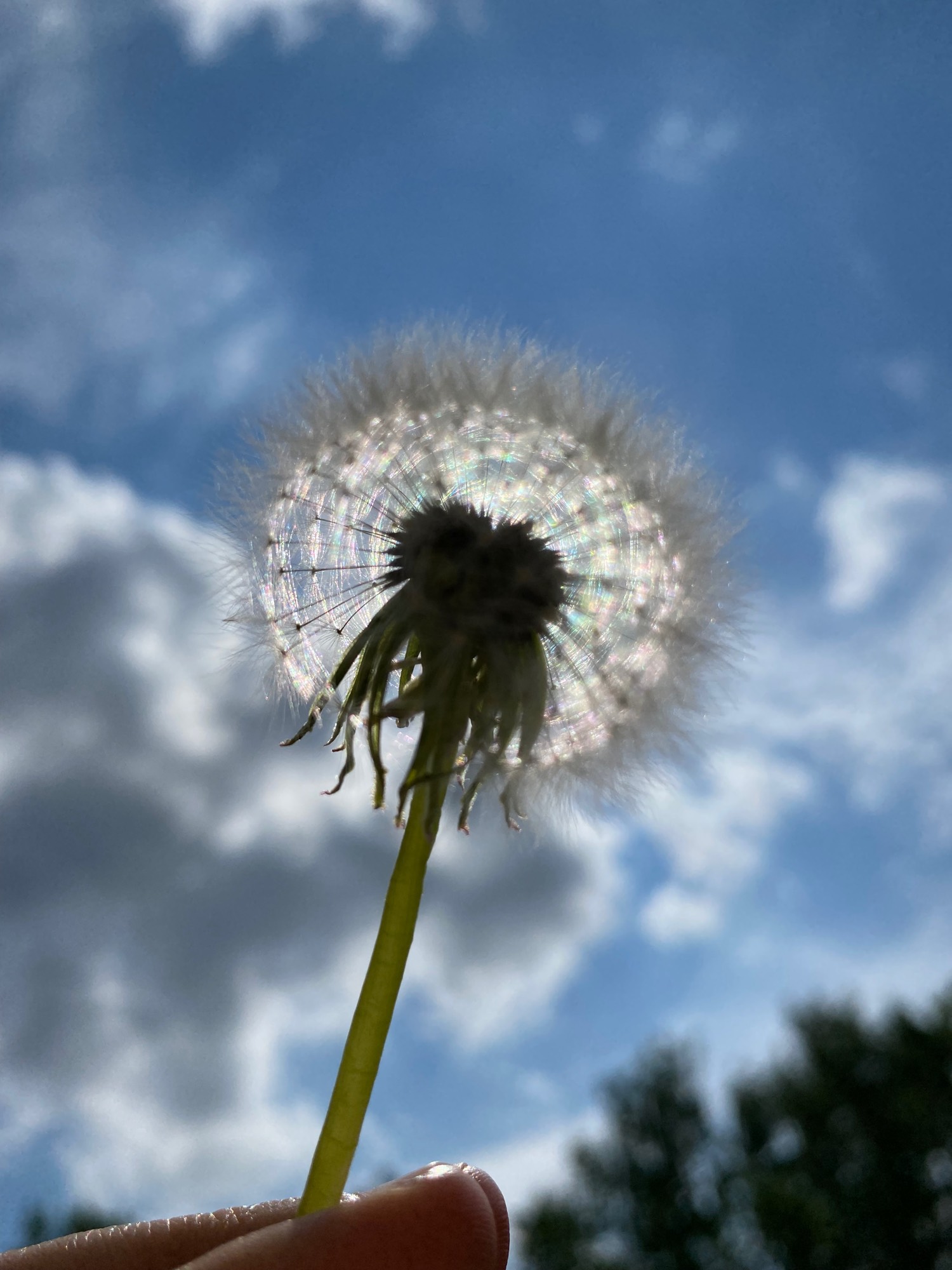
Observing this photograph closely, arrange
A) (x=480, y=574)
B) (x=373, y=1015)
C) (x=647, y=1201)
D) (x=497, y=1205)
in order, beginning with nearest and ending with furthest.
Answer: (x=373, y=1015) < (x=480, y=574) < (x=497, y=1205) < (x=647, y=1201)

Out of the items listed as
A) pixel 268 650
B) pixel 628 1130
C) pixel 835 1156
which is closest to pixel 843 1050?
pixel 835 1156

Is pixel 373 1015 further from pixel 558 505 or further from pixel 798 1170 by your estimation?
pixel 798 1170

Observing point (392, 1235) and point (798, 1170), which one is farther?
point (798, 1170)

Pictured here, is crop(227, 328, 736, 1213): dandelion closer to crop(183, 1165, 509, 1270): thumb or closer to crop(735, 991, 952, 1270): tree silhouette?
crop(183, 1165, 509, 1270): thumb

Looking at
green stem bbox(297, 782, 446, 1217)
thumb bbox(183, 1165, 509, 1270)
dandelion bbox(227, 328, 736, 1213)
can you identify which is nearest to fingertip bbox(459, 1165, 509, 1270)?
thumb bbox(183, 1165, 509, 1270)

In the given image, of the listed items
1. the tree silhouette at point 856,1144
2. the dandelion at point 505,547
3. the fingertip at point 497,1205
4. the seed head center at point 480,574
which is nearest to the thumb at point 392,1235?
the fingertip at point 497,1205

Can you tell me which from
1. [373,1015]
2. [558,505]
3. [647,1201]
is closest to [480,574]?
[558,505]

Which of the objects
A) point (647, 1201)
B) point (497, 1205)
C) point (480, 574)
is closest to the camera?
point (480, 574)

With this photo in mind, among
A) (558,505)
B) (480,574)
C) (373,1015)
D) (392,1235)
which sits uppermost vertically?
(558,505)
